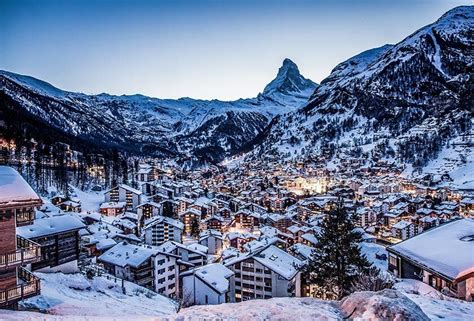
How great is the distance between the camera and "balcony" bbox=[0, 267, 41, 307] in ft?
42.8

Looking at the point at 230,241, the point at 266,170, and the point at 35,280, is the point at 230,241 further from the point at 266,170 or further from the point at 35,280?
the point at 266,170

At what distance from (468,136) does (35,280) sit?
18203 cm

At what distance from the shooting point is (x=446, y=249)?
14484 millimetres

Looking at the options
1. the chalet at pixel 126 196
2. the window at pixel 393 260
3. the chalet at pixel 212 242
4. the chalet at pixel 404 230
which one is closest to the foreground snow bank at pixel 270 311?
the window at pixel 393 260

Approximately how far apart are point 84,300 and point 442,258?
17.0 metres

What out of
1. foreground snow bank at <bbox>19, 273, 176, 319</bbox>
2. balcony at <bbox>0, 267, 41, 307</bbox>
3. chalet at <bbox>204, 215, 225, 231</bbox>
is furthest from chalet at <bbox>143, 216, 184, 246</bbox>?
balcony at <bbox>0, 267, 41, 307</bbox>

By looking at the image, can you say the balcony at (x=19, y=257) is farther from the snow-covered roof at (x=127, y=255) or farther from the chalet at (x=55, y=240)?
the snow-covered roof at (x=127, y=255)

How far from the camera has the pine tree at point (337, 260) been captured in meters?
18.9

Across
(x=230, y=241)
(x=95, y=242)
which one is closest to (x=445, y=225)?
(x=95, y=242)

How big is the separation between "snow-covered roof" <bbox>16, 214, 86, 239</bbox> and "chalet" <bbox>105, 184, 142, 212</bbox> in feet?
147

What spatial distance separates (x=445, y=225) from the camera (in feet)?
55.8

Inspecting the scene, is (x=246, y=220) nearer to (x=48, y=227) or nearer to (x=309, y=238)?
(x=309, y=238)

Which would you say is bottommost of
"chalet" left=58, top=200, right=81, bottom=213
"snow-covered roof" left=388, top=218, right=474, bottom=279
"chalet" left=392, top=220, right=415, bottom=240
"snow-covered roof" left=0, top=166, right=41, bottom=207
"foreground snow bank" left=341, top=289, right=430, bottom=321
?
"chalet" left=392, top=220, right=415, bottom=240

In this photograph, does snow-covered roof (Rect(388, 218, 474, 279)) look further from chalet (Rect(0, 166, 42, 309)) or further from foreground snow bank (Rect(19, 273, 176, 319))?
chalet (Rect(0, 166, 42, 309))
